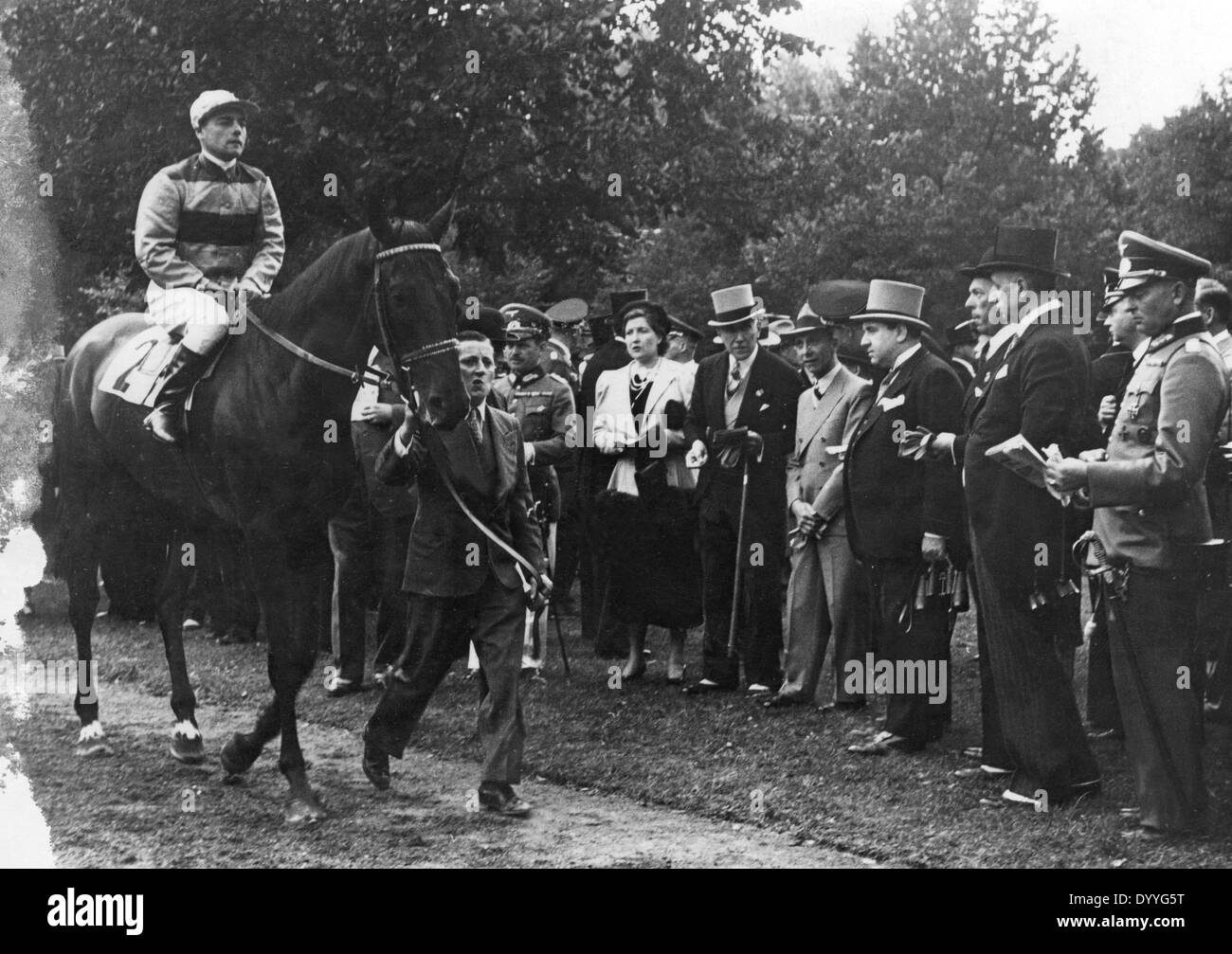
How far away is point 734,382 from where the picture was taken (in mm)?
10422

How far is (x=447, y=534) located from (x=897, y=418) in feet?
9.05

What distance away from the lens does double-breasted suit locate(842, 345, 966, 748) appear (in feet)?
27.7

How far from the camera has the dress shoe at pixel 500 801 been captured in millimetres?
7109

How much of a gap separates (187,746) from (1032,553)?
446cm

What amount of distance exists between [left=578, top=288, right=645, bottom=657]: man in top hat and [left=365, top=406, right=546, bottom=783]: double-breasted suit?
3.82m

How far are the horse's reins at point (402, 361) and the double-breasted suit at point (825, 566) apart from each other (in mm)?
2829

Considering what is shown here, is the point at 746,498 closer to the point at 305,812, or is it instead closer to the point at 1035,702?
the point at 1035,702

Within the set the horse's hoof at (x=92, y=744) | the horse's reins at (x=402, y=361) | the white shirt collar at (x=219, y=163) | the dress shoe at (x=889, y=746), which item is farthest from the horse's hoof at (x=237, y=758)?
the dress shoe at (x=889, y=746)

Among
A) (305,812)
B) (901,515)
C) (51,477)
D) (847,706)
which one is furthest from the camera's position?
(847,706)

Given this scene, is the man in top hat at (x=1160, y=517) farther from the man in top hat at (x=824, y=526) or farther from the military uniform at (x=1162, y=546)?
A: the man in top hat at (x=824, y=526)

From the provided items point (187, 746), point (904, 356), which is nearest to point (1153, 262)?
point (904, 356)

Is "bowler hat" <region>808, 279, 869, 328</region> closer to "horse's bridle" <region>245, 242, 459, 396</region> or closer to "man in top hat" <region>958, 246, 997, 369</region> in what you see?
"man in top hat" <region>958, 246, 997, 369</region>

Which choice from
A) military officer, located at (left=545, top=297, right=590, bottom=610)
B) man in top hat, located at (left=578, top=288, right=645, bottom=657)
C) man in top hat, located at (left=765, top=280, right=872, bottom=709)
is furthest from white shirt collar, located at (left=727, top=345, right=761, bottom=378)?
military officer, located at (left=545, top=297, right=590, bottom=610)
